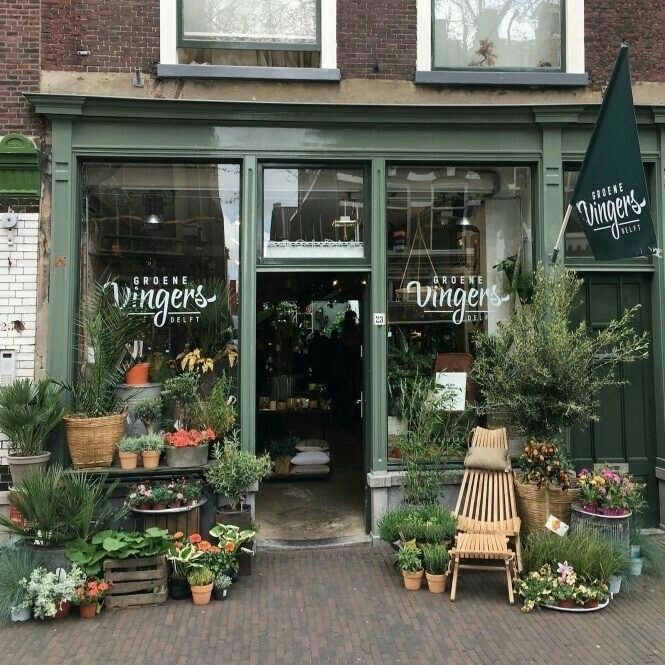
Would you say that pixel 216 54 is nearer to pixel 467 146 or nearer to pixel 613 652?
pixel 467 146

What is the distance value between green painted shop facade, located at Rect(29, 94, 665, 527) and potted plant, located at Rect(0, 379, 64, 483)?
43cm

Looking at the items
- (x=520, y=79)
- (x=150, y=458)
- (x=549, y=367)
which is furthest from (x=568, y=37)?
(x=150, y=458)

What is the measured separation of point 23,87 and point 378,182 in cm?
389

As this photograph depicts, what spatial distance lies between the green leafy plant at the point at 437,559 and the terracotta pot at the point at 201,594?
6.02 ft

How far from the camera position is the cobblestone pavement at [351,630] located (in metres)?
4.05

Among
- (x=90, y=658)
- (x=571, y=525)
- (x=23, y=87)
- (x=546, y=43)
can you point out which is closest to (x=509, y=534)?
(x=571, y=525)

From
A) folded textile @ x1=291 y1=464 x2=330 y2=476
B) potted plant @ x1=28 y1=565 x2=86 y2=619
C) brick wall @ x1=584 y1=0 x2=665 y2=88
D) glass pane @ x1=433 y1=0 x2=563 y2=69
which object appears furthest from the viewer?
folded textile @ x1=291 y1=464 x2=330 y2=476

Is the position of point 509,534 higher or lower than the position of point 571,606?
higher

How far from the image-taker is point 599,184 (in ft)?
19.2

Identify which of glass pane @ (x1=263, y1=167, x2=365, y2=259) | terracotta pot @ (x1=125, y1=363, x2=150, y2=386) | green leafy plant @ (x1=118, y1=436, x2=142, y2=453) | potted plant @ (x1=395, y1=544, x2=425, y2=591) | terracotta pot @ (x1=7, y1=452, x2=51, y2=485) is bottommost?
potted plant @ (x1=395, y1=544, x2=425, y2=591)

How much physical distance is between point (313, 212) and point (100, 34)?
294cm

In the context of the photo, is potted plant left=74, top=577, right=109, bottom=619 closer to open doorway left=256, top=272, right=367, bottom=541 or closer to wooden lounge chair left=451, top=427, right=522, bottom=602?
open doorway left=256, top=272, right=367, bottom=541

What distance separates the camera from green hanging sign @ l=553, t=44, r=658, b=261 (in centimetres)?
554

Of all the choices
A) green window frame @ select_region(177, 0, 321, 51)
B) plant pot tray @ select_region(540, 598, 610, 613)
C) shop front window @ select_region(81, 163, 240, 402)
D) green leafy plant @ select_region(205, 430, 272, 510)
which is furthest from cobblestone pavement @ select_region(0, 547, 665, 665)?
green window frame @ select_region(177, 0, 321, 51)
